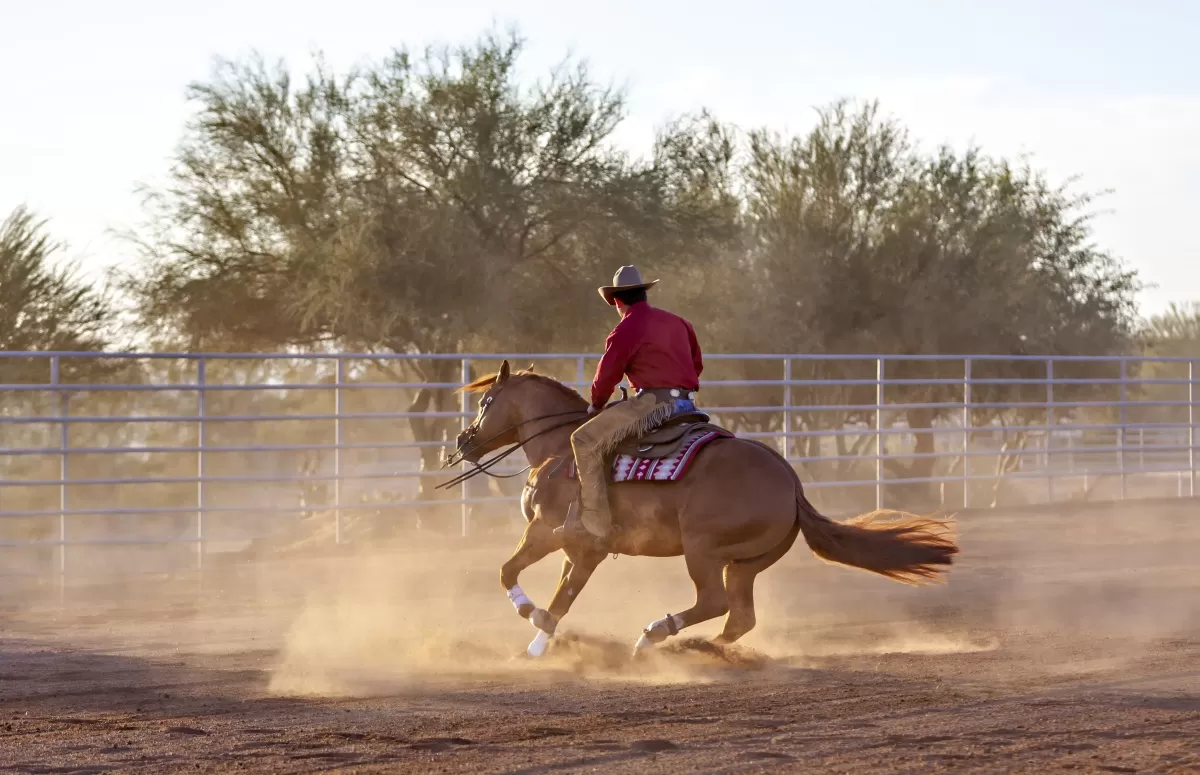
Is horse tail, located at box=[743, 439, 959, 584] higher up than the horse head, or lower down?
lower down

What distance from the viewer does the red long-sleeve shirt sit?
25.4 feet

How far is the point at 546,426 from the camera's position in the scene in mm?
8438

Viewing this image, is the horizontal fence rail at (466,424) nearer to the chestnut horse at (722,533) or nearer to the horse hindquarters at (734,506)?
the chestnut horse at (722,533)

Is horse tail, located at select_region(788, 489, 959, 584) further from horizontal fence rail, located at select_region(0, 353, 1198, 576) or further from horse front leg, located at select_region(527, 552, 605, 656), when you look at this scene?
horizontal fence rail, located at select_region(0, 353, 1198, 576)

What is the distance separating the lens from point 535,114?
2206cm

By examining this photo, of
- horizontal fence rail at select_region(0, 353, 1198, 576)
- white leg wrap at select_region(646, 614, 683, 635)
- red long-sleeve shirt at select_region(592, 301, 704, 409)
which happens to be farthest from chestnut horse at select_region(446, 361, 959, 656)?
horizontal fence rail at select_region(0, 353, 1198, 576)

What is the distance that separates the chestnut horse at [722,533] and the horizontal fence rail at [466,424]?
5196mm

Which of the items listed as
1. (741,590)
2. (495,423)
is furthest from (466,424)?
(741,590)

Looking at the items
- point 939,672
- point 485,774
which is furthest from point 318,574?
point 485,774

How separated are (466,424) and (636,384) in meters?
8.66

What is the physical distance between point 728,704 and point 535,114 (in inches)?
654

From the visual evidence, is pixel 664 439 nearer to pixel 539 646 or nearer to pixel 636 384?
pixel 636 384

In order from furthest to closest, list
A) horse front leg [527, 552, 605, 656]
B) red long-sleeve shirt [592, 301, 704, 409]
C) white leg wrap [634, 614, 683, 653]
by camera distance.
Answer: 1. horse front leg [527, 552, 605, 656]
2. red long-sleeve shirt [592, 301, 704, 409]
3. white leg wrap [634, 614, 683, 653]

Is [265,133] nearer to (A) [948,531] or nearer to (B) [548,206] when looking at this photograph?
(B) [548,206]
